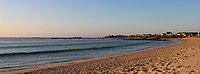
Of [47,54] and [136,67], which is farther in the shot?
[47,54]

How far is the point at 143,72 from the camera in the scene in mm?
9688

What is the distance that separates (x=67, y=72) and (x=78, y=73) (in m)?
0.92

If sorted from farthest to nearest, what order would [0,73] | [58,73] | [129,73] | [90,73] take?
[0,73], [58,73], [90,73], [129,73]

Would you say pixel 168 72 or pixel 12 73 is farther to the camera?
pixel 12 73

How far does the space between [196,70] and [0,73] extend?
30.8 feet

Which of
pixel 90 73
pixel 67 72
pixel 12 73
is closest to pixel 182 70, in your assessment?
pixel 90 73

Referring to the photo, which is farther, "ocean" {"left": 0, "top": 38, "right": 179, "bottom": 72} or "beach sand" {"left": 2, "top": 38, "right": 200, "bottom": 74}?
"ocean" {"left": 0, "top": 38, "right": 179, "bottom": 72}

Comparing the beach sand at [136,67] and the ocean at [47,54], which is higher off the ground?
the beach sand at [136,67]

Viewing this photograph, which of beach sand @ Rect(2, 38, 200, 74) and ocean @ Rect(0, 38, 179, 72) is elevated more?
beach sand @ Rect(2, 38, 200, 74)

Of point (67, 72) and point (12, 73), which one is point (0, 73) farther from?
point (67, 72)

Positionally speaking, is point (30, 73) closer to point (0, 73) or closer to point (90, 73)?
point (0, 73)

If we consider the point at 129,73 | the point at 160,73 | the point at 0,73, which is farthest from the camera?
the point at 0,73

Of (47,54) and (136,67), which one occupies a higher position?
(136,67)

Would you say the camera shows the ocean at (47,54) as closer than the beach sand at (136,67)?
No
